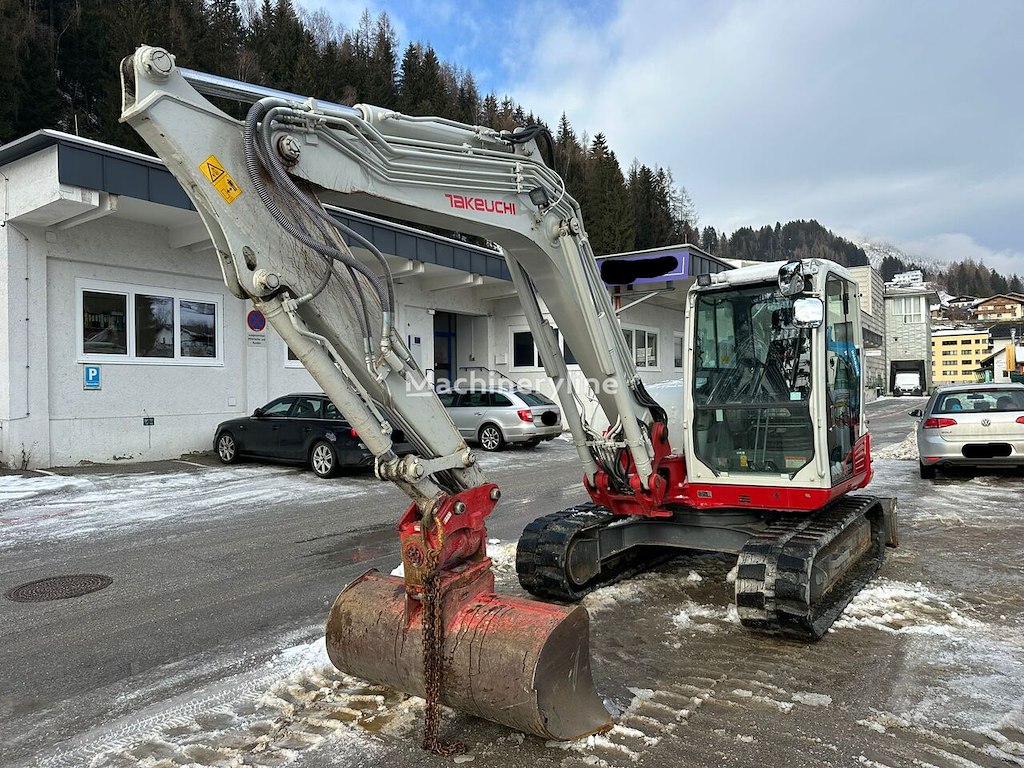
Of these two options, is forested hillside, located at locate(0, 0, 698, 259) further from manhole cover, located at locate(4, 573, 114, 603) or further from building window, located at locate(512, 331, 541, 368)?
manhole cover, located at locate(4, 573, 114, 603)

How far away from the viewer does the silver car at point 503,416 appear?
17016 millimetres

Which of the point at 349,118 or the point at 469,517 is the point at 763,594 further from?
the point at 349,118

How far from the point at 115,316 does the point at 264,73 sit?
26.9 meters

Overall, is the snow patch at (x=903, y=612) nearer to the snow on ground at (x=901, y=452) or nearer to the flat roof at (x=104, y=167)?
the flat roof at (x=104, y=167)

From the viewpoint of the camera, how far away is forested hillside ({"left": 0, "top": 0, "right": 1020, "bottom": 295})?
90.2ft

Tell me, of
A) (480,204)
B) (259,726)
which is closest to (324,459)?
(259,726)

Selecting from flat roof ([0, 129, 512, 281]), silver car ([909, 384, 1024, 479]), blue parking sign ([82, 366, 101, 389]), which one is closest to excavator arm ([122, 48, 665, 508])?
flat roof ([0, 129, 512, 281])

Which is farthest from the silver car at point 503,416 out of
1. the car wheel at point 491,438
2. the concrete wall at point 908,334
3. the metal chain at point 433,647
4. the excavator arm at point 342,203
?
the concrete wall at point 908,334

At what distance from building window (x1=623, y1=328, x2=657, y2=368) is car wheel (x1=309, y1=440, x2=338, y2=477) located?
13.9 m

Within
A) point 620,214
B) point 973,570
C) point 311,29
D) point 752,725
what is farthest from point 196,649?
point 311,29

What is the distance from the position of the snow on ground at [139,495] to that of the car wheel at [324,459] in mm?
203

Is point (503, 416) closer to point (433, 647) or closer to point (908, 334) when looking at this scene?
point (433, 647)

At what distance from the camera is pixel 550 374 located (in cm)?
528

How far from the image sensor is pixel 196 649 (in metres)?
4.78
